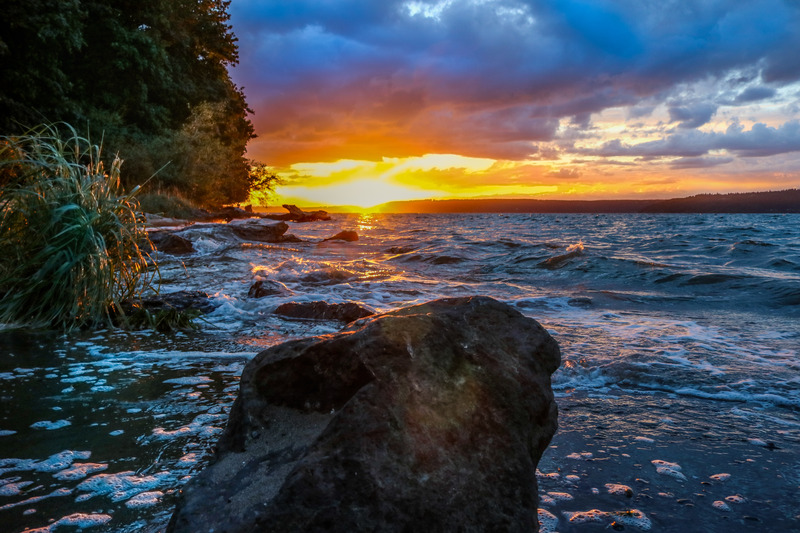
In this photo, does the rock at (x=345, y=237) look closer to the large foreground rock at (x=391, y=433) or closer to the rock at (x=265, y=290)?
the rock at (x=265, y=290)

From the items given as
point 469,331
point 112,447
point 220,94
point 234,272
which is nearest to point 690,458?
point 469,331

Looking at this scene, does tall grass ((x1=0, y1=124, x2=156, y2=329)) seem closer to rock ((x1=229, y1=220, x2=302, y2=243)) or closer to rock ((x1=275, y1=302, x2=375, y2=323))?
rock ((x1=275, y1=302, x2=375, y2=323))

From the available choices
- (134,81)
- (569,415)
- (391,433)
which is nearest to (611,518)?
(391,433)

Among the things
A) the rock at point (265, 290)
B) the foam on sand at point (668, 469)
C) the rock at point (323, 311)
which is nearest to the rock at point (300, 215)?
the rock at point (265, 290)

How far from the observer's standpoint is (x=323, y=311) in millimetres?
6312

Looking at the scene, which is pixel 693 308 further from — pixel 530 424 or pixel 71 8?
pixel 71 8

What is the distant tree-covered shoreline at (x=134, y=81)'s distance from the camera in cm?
1767

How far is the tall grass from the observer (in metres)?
4.55

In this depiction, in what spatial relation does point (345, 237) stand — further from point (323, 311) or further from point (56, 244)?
point (56, 244)

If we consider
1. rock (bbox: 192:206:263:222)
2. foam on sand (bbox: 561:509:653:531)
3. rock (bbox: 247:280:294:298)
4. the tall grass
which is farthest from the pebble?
rock (bbox: 192:206:263:222)

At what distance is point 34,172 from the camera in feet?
Answer: 15.6

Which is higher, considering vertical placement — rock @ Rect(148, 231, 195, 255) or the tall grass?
the tall grass

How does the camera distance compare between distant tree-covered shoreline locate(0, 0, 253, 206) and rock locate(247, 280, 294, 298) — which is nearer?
rock locate(247, 280, 294, 298)

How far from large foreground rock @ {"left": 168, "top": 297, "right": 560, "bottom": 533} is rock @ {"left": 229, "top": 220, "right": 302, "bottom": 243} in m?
18.9
